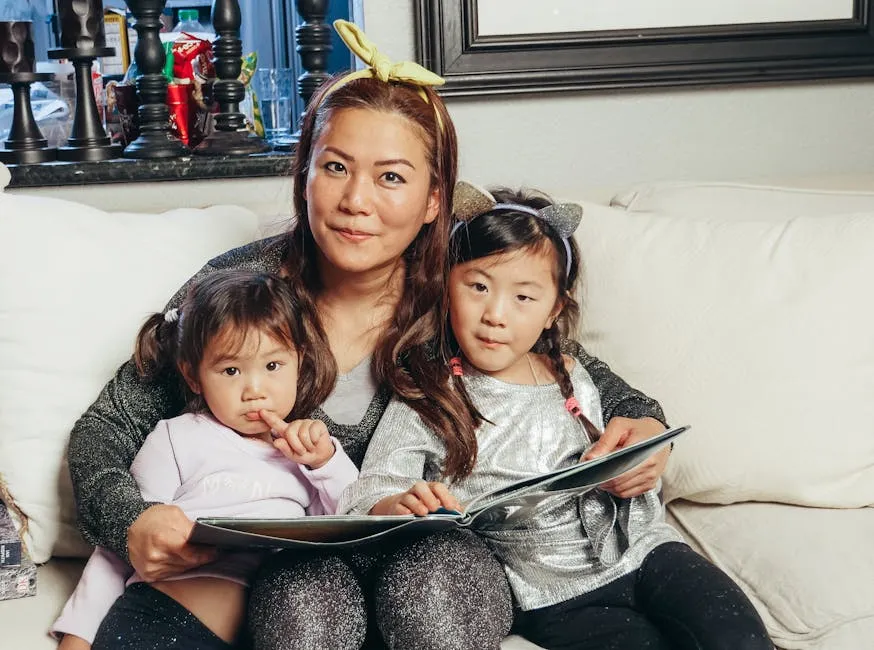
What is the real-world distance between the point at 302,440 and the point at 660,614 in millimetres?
482

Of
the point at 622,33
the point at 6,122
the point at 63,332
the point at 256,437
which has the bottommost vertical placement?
the point at 256,437

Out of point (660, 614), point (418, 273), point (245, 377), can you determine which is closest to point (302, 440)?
point (245, 377)

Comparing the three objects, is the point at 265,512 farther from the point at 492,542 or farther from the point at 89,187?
the point at 89,187

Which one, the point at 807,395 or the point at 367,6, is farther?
the point at 367,6

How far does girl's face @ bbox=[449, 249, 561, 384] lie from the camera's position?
1.46m

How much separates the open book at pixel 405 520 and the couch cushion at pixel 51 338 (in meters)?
0.36

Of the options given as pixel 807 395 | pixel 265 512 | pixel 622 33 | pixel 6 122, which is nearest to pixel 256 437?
pixel 265 512

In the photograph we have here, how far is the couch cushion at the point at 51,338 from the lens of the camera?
149cm

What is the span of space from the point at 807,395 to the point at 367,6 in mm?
1039

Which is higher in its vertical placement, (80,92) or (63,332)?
(80,92)

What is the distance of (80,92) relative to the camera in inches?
81.1

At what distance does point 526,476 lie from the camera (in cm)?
145

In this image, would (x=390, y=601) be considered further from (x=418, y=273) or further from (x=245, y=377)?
(x=418, y=273)

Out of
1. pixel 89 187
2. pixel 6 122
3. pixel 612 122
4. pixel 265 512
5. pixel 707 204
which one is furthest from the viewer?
pixel 6 122
